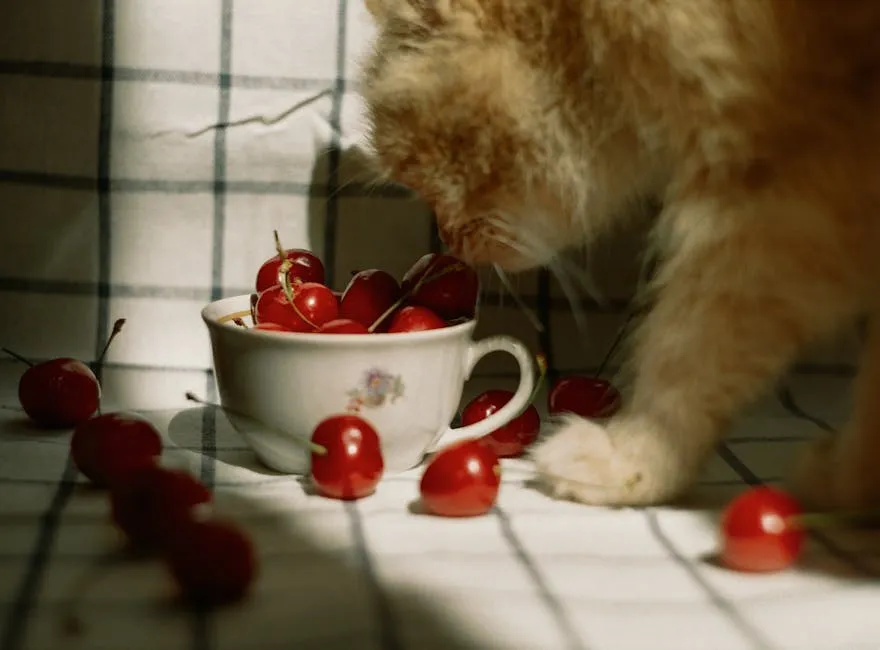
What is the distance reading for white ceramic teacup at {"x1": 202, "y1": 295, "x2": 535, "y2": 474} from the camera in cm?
93

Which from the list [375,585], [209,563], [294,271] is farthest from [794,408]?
[209,563]

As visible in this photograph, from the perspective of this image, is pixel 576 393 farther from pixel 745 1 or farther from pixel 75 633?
pixel 75 633

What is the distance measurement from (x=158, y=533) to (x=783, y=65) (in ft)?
1.95

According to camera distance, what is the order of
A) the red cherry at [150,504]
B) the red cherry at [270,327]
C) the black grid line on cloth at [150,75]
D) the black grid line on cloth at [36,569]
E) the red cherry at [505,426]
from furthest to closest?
the black grid line on cloth at [150,75], the red cherry at [505,426], the red cherry at [270,327], the red cherry at [150,504], the black grid line on cloth at [36,569]

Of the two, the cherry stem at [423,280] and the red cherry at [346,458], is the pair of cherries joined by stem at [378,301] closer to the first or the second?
the cherry stem at [423,280]

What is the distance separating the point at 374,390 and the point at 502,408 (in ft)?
0.63

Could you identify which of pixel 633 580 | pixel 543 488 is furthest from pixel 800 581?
pixel 543 488

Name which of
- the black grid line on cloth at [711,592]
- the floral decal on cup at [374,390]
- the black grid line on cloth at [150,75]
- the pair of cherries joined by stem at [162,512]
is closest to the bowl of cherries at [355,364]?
the floral decal on cup at [374,390]

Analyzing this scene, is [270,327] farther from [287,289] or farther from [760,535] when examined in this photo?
[760,535]

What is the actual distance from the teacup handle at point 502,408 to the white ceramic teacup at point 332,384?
4 centimetres

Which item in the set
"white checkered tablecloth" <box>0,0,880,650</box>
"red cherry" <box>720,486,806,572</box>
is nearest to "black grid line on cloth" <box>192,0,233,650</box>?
"white checkered tablecloth" <box>0,0,880,650</box>

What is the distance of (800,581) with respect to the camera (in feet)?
2.58

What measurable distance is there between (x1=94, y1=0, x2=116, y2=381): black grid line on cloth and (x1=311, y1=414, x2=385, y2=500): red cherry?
1.68 ft

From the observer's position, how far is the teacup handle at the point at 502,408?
41.4 inches
